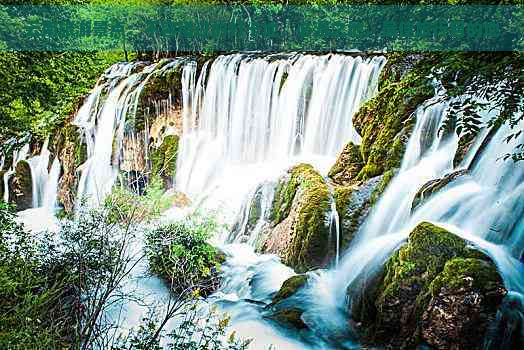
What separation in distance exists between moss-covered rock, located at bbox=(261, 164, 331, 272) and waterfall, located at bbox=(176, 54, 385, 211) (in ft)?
5.23

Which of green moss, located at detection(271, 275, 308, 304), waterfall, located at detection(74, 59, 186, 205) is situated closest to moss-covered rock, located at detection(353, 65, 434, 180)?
green moss, located at detection(271, 275, 308, 304)

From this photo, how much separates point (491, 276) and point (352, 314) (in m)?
1.86

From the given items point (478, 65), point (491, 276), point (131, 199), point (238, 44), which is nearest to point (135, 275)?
point (131, 199)

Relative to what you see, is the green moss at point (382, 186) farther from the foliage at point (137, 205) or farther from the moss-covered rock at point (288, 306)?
the foliage at point (137, 205)

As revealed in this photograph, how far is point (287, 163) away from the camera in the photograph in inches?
425

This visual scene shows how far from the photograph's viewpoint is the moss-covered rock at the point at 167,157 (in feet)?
38.8

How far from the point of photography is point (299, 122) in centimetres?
1105

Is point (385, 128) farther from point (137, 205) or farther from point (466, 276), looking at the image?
point (137, 205)

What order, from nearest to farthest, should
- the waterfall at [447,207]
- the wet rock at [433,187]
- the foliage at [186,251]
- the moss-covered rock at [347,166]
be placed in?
the waterfall at [447,207], the foliage at [186,251], the wet rock at [433,187], the moss-covered rock at [347,166]

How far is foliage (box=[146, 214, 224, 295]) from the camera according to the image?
6.15 m

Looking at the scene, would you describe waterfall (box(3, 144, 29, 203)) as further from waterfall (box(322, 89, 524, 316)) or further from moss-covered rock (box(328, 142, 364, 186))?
waterfall (box(322, 89, 524, 316))

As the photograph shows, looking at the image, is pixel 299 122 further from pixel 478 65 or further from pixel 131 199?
pixel 478 65

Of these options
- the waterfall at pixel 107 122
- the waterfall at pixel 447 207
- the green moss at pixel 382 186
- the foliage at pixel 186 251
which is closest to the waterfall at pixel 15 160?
the waterfall at pixel 107 122

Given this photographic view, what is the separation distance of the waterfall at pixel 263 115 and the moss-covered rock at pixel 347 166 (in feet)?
2.98
